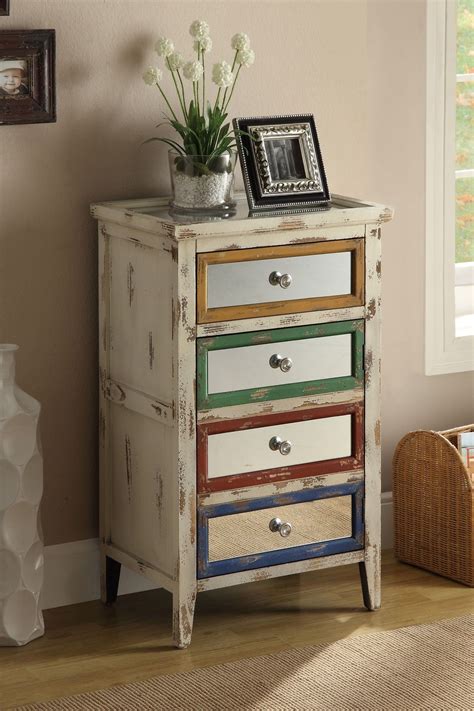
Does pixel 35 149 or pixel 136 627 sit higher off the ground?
pixel 35 149

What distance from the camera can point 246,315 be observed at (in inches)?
117

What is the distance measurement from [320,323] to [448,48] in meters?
1.06

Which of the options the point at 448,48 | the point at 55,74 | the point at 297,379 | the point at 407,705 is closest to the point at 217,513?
the point at 297,379

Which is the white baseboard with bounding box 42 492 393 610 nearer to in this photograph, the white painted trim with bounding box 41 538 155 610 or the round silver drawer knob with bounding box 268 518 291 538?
the white painted trim with bounding box 41 538 155 610

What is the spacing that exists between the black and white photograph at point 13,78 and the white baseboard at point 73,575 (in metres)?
1.13

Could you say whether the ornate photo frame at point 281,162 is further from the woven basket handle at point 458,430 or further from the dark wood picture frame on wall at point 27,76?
the woven basket handle at point 458,430

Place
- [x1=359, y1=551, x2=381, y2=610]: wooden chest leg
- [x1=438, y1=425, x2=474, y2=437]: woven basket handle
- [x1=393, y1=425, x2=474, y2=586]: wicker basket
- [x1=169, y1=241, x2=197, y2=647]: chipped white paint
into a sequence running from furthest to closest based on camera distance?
1. [x1=438, y1=425, x2=474, y2=437]: woven basket handle
2. [x1=393, y1=425, x2=474, y2=586]: wicker basket
3. [x1=359, y1=551, x2=381, y2=610]: wooden chest leg
4. [x1=169, y1=241, x2=197, y2=647]: chipped white paint

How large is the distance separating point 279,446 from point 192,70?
2.95ft

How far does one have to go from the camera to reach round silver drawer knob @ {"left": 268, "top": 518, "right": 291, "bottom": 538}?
10.2 ft

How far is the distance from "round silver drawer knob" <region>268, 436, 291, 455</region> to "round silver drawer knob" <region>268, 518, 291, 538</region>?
6.6 inches

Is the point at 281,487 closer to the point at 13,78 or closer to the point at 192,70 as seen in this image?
the point at 192,70

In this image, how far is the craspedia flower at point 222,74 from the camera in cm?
306

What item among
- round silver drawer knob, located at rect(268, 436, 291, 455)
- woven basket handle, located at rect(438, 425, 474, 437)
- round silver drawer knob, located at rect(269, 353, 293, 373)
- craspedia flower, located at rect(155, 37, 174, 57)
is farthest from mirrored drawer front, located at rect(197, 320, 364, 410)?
craspedia flower, located at rect(155, 37, 174, 57)

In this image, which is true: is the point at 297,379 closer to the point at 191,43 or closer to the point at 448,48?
the point at 191,43
